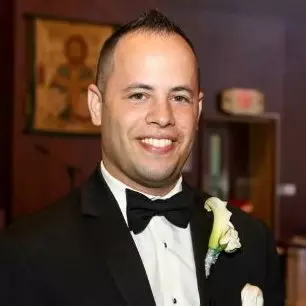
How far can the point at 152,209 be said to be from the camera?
1383mm

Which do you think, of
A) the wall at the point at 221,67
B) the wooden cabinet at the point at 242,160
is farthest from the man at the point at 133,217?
the wooden cabinet at the point at 242,160

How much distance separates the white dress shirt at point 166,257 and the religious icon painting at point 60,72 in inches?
129

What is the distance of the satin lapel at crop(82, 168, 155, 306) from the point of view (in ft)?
4.16

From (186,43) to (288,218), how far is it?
478cm

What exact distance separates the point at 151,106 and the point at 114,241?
299 mm

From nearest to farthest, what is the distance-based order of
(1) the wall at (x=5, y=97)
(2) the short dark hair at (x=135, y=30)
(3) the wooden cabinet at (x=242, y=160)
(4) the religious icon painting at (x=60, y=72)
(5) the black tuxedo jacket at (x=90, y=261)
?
(5) the black tuxedo jacket at (x=90, y=261)
(2) the short dark hair at (x=135, y=30)
(4) the religious icon painting at (x=60, y=72)
(1) the wall at (x=5, y=97)
(3) the wooden cabinet at (x=242, y=160)

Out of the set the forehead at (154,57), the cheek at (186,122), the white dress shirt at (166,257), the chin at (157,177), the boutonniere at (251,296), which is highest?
the forehead at (154,57)

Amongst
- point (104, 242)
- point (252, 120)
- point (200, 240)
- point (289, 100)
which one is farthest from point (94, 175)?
point (289, 100)

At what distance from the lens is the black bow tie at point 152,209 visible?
137cm

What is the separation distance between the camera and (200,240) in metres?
1.44

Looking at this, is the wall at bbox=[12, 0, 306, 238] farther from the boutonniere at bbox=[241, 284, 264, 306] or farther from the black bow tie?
the boutonniere at bbox=[241, 284, 264, 306]

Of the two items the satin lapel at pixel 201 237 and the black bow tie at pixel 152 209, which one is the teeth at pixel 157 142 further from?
the satin lapel at pixel 201 237

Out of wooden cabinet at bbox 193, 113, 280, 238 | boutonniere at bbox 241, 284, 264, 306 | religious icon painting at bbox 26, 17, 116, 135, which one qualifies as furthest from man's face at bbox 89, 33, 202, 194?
wooden cabinet at bbox 193, 113, 280, 238

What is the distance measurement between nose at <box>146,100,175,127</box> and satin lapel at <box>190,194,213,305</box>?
30cm
